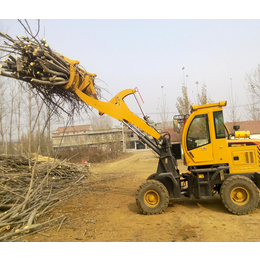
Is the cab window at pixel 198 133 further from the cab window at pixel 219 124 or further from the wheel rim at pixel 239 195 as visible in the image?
the wheel rim at pixel 239 195

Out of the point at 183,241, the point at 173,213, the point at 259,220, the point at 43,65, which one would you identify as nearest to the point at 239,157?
the point at 259,220

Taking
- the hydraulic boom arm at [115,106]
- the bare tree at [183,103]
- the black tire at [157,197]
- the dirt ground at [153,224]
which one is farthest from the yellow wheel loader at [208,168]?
the bare tree at [183,103]

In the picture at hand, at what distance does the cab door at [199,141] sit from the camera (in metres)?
5.64

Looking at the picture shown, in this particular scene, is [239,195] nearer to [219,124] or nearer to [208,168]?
[208,168]

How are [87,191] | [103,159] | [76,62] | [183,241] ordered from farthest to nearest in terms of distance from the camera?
[103,159]
[87,191]
[76,62]
[183,241]

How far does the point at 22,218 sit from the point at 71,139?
26.8 meters

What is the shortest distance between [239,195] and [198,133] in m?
1.83

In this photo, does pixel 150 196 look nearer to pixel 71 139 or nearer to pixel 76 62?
pixel 76 62

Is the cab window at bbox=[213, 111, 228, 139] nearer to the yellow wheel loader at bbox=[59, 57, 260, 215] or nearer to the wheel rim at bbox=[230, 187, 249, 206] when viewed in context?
the yellow wheel loader at bbox=[59, 57, 260, 215]

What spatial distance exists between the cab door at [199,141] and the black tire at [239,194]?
763 millimetres

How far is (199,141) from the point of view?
5.72m

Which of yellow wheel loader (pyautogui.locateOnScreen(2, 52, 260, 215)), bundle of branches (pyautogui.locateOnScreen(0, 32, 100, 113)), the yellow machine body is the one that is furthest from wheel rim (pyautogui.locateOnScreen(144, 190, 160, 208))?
bundle of branches (pyautogui.locateOnScreen(0, 32, 100, 113))

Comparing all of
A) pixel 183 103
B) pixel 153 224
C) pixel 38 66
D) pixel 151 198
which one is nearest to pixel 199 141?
pixel 151 198

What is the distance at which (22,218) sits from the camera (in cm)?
523
